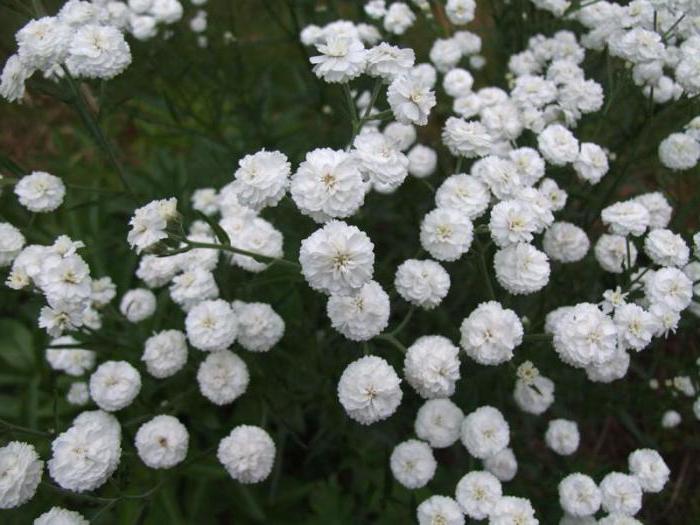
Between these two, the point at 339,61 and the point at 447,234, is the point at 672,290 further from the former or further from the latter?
the point at 339,61

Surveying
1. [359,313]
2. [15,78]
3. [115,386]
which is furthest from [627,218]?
[15,78]

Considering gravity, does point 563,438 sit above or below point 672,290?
below

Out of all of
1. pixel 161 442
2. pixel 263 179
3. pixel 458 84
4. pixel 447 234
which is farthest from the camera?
pixel 458 84

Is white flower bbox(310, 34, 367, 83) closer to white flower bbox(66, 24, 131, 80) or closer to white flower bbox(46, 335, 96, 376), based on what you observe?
white flower bbox(66, 24, 131, 80)

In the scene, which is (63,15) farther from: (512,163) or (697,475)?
(697,475)

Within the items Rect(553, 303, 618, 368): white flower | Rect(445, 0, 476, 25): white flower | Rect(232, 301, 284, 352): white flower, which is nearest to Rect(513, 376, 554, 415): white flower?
Rect(553, 303, 618, 368): white flower

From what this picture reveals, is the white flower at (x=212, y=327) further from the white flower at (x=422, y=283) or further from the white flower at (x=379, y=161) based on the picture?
the white flower at (x=379, y=161)

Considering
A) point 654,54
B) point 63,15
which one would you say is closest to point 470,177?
point 654,54
